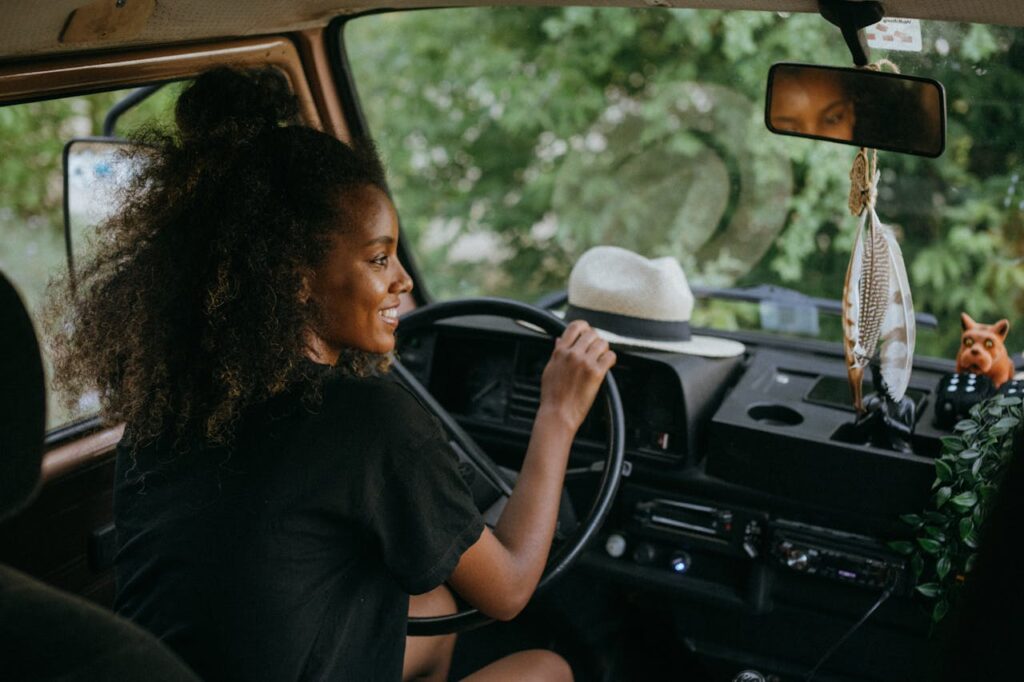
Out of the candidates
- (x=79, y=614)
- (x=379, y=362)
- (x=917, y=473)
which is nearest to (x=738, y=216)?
(x=917, y=473)

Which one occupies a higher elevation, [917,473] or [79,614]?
[79,614]

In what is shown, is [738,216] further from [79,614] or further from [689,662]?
[79,614]

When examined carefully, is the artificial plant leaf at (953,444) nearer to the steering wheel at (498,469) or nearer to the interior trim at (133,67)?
the steering wheel at (498,469)

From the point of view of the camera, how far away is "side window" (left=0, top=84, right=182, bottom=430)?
206 cm

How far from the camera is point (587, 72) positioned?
5.12m

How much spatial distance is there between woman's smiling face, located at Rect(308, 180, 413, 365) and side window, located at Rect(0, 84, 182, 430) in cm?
47

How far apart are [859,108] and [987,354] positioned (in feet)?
2.46

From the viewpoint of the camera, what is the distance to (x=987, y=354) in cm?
239

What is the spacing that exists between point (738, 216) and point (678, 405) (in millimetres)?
1225

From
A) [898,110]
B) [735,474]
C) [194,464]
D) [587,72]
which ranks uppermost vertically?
[587,72]

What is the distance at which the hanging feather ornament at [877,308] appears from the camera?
2441mm

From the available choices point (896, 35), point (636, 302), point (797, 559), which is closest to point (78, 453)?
point (636, 302)

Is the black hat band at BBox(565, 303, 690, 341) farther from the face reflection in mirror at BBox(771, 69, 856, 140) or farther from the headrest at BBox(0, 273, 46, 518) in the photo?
the headrest at BBox(0, 273, 46, 518)

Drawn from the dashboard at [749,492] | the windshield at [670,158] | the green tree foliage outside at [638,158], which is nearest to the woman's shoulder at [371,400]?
the green tree foliage outside at [638,158]
